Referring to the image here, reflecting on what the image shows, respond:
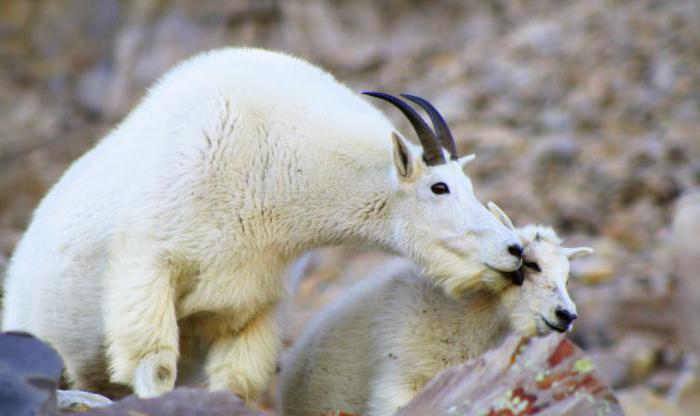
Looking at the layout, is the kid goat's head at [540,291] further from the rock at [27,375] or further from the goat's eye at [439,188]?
the rock at [27,375]

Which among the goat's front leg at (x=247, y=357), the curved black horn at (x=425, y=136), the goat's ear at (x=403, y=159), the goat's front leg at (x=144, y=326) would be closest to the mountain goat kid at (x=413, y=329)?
the goat's front leg at (x=247, y=357)

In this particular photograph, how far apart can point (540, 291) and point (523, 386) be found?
6.13 feet

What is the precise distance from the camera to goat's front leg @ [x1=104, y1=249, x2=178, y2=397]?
685cm

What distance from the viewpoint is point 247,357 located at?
24.1 ft

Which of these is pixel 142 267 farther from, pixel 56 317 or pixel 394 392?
pixel 394 392

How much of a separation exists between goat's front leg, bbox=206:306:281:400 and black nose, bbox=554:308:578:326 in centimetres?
179

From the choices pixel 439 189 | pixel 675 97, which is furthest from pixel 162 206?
pixel 675 97

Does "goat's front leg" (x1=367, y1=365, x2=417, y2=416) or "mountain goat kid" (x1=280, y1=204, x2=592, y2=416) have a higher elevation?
"mountain goat kid" (x1=280, y1=204, x2=592, y2=416)

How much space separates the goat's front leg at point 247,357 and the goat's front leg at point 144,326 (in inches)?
17.8

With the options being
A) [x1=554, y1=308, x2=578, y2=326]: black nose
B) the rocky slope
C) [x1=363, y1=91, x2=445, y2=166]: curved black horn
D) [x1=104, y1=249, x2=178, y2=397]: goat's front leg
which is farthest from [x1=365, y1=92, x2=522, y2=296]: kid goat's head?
the rocky slope

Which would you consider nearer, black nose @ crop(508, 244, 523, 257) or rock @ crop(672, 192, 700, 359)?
black nose @ crop(508, 244, 523, 257)

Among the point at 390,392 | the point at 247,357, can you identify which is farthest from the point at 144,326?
the point at 390,392

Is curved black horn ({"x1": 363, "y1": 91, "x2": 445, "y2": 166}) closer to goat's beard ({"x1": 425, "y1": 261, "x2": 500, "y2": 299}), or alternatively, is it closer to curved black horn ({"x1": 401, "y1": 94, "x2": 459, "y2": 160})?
curved black horn ({"x1": 401, "y1": 94, "x2": 459, "y2": 160})

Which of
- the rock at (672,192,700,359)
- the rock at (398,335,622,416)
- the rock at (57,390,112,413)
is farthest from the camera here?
the rock at (672,192,700,359)
